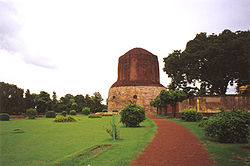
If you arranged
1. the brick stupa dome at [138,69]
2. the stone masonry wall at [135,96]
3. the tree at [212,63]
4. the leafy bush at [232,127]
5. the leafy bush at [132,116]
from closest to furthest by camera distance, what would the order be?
the leafy bush at [232,127]
the leafy bush at [132,116]
the tree at [212,63]
the stone masonry wall at [135,96]
the brick stupa dome at [138,69]

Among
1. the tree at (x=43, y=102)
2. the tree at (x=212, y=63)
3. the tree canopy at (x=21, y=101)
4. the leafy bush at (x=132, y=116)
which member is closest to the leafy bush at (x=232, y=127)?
the leafy bush at (x=132, y=116)

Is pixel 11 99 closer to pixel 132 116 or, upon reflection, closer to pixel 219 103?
pixel 132 116

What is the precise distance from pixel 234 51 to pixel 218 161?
20714mm

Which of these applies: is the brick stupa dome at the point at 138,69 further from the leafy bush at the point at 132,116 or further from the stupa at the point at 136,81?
the leafy bush at the point at 132,116

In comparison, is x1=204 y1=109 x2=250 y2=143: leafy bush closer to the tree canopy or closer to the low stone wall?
the low stone wall

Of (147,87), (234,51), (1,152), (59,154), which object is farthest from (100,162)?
(147,87)

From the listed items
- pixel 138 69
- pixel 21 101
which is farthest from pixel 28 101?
pixel 138 69

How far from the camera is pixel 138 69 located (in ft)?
144

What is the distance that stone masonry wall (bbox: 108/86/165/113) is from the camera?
39844 mm

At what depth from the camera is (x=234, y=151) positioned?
5.51 m

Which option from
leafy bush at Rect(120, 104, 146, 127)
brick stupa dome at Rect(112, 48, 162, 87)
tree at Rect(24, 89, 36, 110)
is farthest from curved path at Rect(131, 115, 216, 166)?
brick stupa dome at Rect(112, 48, 162, 87)

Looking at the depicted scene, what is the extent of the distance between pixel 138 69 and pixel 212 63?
70.5 ft

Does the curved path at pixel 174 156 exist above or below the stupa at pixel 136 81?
below

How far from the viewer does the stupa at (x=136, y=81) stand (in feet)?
132
